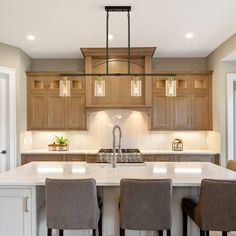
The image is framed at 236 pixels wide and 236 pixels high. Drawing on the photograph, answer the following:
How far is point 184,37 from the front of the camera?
13.1 feet

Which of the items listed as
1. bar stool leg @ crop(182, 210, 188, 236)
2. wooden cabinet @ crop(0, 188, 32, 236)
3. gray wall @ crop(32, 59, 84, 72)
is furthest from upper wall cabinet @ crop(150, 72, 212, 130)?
wooden cabinet @ crop(0, 188, 32, 236)

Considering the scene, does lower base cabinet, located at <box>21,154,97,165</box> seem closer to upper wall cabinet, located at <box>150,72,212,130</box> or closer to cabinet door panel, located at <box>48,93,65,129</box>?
cabinet door panel, located at <box>48,93,65,129</box>

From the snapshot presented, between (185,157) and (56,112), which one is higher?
(56,112)

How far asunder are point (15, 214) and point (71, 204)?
2.03 feet

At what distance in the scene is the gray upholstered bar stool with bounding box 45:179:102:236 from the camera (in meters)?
2.07

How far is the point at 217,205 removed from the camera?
205 centimetres

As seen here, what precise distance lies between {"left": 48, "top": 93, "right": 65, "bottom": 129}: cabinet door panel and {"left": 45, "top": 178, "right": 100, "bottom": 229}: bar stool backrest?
2860 millimetres

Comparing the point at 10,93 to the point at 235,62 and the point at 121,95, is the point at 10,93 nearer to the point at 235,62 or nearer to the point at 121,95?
the point at 121,95

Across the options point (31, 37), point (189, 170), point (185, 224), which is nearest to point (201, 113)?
point (189, 170)

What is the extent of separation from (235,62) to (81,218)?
3.87m

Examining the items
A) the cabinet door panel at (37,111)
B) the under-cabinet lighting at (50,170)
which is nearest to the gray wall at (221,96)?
the under-cabinet lighting at (50,170)

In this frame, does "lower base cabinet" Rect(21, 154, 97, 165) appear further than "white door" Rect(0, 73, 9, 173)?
Yes

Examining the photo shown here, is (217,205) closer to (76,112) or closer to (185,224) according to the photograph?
(185,224)

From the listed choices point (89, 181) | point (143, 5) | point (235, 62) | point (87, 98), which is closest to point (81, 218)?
point (89, 181)
